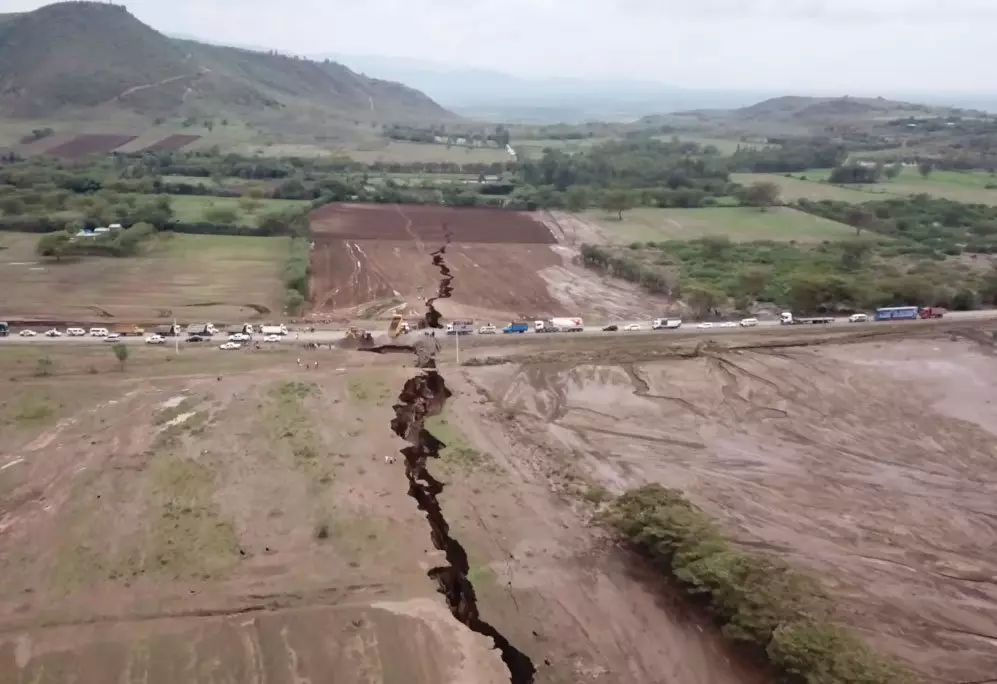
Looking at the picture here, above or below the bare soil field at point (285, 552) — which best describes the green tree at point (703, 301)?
above

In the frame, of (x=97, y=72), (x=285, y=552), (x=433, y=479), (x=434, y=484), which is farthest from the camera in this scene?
(x=97, y=72)

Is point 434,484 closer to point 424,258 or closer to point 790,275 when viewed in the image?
point 424,258

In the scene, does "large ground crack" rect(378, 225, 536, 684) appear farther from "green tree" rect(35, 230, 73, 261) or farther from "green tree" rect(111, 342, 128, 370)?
"green tree" rect(35, 230, 73, 261)

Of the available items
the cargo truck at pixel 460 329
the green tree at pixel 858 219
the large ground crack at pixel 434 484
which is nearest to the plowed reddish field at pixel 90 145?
the large ground crack at pixel 434 484

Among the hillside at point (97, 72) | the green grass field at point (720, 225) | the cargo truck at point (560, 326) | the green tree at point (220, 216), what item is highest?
the hillside at point (97, 72)

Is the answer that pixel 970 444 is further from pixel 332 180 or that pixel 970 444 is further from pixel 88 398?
pixel 332 180

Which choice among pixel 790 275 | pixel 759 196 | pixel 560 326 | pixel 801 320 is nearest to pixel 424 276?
pixel 560 326

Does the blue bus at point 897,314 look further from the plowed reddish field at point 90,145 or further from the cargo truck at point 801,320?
the plowed reddish field at point 90,145
